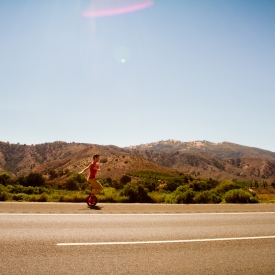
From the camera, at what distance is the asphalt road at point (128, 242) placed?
431cm

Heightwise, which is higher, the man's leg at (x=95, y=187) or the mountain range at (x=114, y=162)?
the mountain range at (x=114, y=162)

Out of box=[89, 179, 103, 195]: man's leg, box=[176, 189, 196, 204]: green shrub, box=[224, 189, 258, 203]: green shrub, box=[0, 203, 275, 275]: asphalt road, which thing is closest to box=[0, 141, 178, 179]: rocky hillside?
box=[176, 189, 196, 204]: green shrub

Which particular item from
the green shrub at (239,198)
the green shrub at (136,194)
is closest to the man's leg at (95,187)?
the green shrub at (136,194)

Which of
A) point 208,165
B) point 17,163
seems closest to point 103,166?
point 17,163

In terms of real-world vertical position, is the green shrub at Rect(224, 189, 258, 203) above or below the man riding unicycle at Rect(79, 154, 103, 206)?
below

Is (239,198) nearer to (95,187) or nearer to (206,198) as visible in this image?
(206,198)

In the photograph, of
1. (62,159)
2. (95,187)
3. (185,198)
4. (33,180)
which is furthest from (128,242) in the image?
(62,159)

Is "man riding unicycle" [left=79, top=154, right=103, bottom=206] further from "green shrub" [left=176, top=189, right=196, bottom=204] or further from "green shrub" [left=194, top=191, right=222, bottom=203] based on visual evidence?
"green shrub" [left=194, top=191, right=222, bottom=203]

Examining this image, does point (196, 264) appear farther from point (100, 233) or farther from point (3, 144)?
point (3, 144)

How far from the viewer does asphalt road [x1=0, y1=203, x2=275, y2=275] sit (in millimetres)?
4309

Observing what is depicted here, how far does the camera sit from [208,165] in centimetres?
16238

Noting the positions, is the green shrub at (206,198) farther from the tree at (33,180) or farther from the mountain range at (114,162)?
the mountain range at (114,162)

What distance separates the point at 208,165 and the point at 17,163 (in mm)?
105926

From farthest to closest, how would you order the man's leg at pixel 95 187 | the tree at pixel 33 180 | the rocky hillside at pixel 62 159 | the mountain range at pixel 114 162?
the mountain range at pixel 114 162 < the rocky hillside at pixel 62 159 < the tree at pixel 33 180 < the man's leg at pixel 95 187
